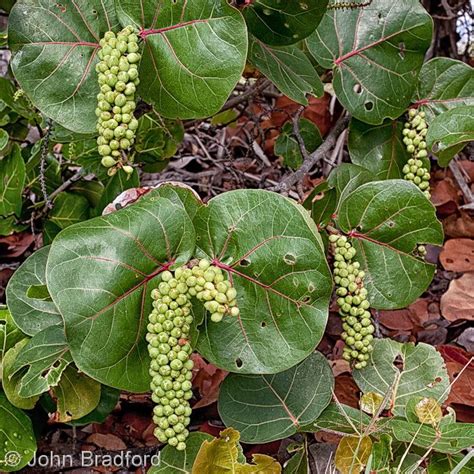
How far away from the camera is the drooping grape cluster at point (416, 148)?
4.25 feet

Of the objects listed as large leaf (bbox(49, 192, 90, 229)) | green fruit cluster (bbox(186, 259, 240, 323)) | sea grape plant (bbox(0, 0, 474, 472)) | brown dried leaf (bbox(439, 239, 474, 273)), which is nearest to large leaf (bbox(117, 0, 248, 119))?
sea grape plant (bbox(0, 0, 474, 472))

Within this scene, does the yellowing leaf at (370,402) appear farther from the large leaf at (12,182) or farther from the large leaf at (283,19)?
the large leaf at (12,182)

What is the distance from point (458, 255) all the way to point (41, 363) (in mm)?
1306

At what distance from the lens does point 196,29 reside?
100 cm

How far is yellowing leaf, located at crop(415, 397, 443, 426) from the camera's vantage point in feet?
3.54

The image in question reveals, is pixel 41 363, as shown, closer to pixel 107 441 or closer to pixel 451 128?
pixel 107 441

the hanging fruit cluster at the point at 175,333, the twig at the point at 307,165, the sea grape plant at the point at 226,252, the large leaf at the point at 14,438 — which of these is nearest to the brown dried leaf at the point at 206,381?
the sea grape plant at the point at 226,252

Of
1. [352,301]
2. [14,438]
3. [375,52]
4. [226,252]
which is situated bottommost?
[14,438]

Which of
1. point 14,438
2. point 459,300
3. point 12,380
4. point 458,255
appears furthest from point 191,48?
point 458,255

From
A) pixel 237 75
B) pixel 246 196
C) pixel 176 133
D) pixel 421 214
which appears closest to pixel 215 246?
pixel 246 196

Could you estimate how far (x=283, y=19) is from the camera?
1144 mm

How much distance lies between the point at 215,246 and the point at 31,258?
410 mm

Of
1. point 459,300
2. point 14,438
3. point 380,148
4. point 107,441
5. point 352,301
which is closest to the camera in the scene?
point 352,301

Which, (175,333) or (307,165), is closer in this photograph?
(175,333)
